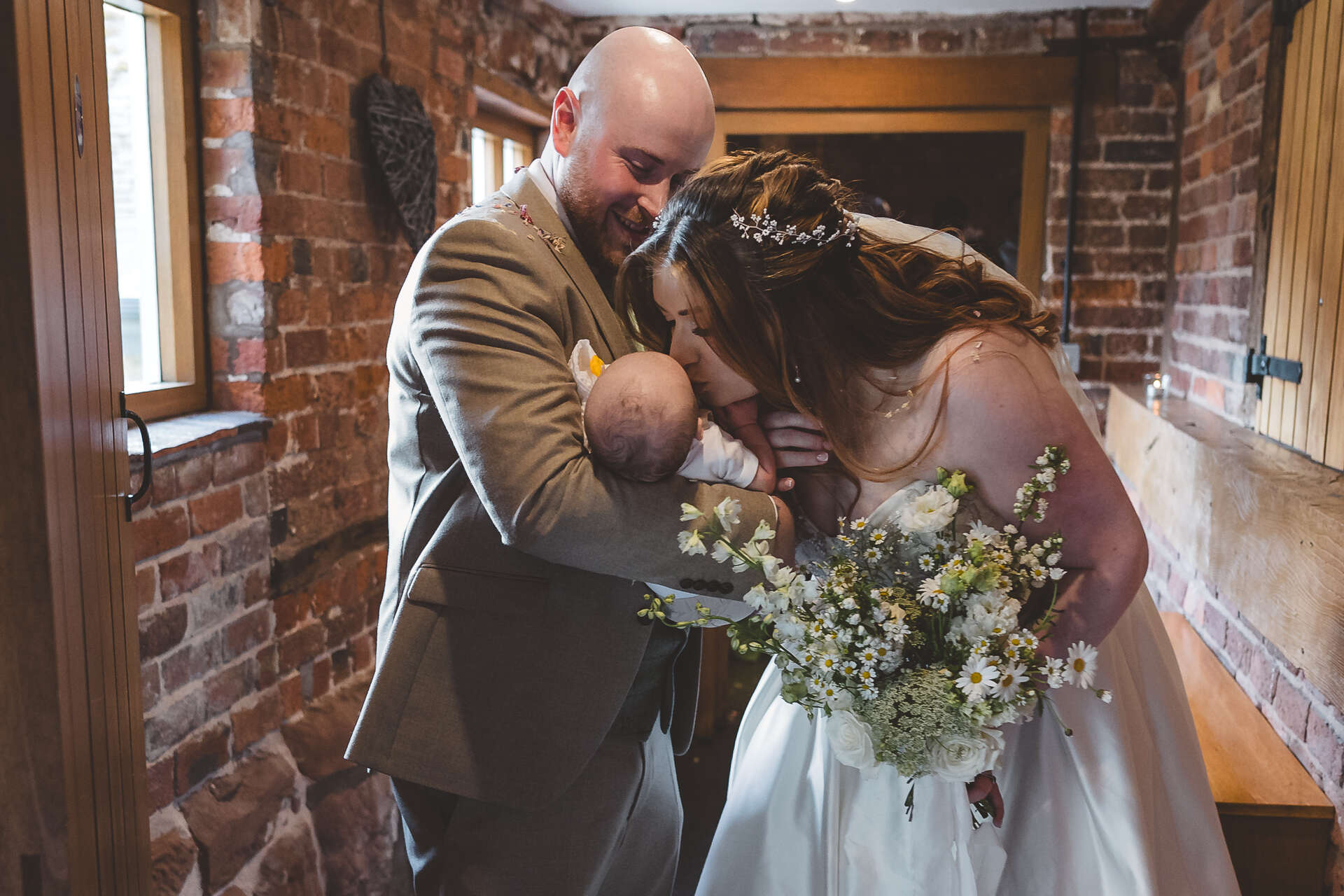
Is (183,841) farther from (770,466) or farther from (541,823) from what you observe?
(770,466)

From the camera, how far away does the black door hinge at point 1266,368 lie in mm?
2527

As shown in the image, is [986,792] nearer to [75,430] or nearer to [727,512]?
[727,512]

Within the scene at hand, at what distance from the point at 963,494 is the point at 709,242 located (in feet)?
1.59

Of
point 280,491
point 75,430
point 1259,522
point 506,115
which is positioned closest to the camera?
point 75,430

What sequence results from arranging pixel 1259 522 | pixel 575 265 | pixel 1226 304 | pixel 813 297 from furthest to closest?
pixel 1226 304 < pixel 1259 522 < pixel 575 265 < pixel 813 297

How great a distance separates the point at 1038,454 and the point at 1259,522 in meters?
1.07

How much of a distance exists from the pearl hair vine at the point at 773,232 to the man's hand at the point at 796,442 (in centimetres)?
25

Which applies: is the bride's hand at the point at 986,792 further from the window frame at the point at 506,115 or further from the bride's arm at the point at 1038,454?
the window frame at the point at 506,115

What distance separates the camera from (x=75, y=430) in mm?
1142

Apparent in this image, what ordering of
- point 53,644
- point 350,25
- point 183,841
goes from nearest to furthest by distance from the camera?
point 53,644, point 183,841, point 350,25

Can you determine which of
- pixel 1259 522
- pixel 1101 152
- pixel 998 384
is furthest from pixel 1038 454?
pixel 1101 152

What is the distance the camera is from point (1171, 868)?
1588 millimetres

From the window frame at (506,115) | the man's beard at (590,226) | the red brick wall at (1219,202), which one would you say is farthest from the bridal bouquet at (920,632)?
the window frame at (506,115)

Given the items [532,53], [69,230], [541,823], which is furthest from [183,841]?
[532,53]
